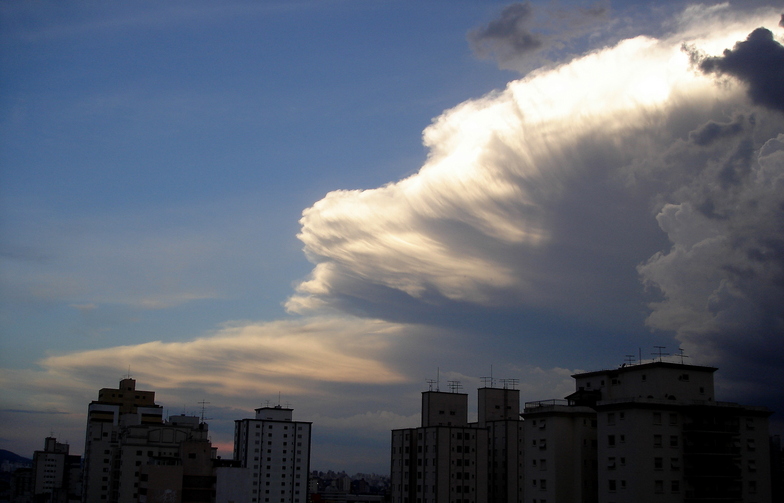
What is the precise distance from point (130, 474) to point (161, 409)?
205 ft

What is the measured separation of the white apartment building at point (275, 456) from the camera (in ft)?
553

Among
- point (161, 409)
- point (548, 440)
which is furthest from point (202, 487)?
point (161, 409)

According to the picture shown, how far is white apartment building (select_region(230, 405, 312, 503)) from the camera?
16862cm

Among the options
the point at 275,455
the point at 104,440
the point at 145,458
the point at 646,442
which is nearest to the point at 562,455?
the point at 646,442

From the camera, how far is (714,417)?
79.0 m

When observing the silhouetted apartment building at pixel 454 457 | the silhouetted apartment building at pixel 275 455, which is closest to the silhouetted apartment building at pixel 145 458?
the silhouetted apartment building at pixel 275 455

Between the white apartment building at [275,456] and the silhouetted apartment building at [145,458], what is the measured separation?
1007 centimetres

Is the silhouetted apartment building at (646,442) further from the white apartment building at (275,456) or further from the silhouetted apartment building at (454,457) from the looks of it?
the white apartment building at (275,456)

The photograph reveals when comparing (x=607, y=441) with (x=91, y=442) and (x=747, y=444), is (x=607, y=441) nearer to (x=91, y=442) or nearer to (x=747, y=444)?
(x=747, y=444)

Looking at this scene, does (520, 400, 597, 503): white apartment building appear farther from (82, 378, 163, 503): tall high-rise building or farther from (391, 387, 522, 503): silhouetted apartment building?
(82, 378, 163, 503): tall high-rise building

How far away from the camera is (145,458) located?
453 ft

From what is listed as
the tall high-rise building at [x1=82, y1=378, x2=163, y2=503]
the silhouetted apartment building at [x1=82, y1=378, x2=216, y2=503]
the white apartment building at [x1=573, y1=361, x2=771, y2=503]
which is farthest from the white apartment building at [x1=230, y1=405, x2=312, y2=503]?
the white apartment building at [x1=573, y1=361, x2=771, y2=503]

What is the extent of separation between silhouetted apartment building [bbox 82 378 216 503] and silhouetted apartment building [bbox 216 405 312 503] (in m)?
10.0

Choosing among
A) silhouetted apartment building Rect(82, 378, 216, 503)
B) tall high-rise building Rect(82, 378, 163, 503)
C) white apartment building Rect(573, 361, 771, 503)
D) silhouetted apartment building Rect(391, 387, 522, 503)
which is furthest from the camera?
tall high-rise building Rect(82, 378, 163, 503)
